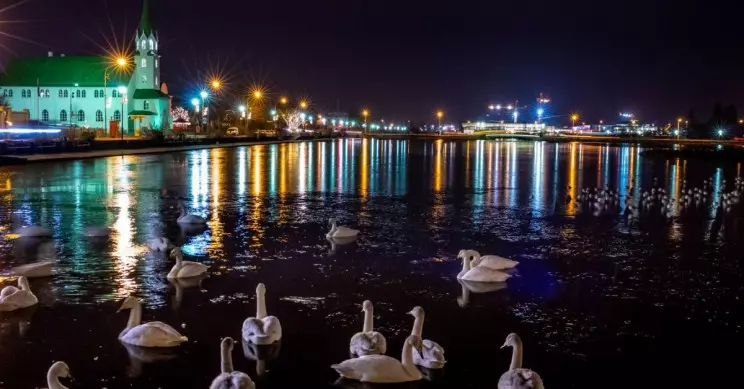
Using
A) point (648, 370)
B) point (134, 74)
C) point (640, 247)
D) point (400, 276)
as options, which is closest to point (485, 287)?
point (400, 276)

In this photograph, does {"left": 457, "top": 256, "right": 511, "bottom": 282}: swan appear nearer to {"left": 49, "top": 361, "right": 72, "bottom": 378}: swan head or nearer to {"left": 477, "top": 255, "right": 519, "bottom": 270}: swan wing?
{"left": 477, "top": 255, "right": 519, "bottom": 270}: swan wing

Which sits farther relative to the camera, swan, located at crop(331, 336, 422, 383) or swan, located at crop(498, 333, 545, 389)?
swan, located at crop(331, 336, 422, 383)

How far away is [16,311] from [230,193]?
1602cm

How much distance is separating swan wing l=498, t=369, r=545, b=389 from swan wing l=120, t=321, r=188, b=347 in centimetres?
421

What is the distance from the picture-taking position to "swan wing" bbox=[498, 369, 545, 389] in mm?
7391

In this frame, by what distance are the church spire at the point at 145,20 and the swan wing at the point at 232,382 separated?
109m

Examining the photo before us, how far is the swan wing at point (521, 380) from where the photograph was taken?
24.2 feet

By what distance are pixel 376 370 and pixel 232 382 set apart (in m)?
1.74

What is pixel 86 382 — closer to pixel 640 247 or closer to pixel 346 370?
pixel 346 370

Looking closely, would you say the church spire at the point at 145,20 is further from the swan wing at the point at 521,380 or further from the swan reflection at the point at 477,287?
the swan wing at the point at 521,380

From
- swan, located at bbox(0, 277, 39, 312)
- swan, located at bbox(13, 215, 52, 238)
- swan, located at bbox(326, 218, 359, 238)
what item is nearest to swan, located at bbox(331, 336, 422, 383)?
swan, located at bbox(0, 277, 39, 312)

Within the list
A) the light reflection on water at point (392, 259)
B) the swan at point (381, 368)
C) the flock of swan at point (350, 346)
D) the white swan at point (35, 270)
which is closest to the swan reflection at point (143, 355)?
the flock of swan at point (350, 346)

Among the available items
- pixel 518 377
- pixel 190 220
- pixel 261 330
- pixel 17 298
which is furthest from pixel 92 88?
pixel 518 377

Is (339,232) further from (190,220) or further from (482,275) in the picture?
(482,275)
